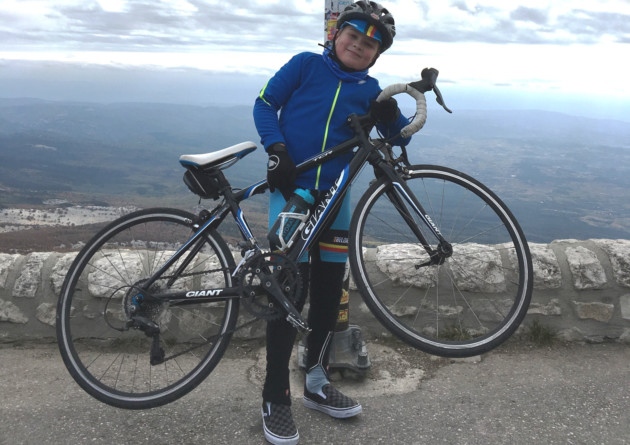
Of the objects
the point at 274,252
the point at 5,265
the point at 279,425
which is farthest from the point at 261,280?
the point at 5,265

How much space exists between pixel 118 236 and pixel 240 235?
76 centimetres

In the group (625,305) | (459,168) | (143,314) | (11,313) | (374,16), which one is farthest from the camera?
(459,168)

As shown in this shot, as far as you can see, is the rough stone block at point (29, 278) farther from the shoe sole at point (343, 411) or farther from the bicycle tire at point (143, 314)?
the shoe sole at point (343, 411)

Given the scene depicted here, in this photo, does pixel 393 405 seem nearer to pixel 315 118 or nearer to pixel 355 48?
pixel 315 118

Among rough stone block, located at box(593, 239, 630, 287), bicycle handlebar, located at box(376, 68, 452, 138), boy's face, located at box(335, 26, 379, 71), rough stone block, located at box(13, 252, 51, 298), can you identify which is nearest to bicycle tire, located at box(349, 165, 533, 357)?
bicycle handlebar, located at box(376, 68, 452, 138)

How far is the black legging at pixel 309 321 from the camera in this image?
2979 mm

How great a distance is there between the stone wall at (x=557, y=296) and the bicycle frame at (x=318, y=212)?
1418mm

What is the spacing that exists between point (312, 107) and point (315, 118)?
2.4 inches

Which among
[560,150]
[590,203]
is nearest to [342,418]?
[590,203]

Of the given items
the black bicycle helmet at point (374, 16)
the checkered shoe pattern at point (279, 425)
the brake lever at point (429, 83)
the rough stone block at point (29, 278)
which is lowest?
the checkered shoe pattern at point (279, 425)

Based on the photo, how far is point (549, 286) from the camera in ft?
13.0

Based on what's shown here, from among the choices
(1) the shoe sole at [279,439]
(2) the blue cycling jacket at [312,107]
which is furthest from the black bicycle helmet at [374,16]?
(1) the shoe sole at [279,439]

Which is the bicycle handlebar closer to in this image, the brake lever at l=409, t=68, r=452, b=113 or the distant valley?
→ the brake lever at l=409, t=68, r=452, b=113

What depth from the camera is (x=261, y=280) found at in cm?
271
